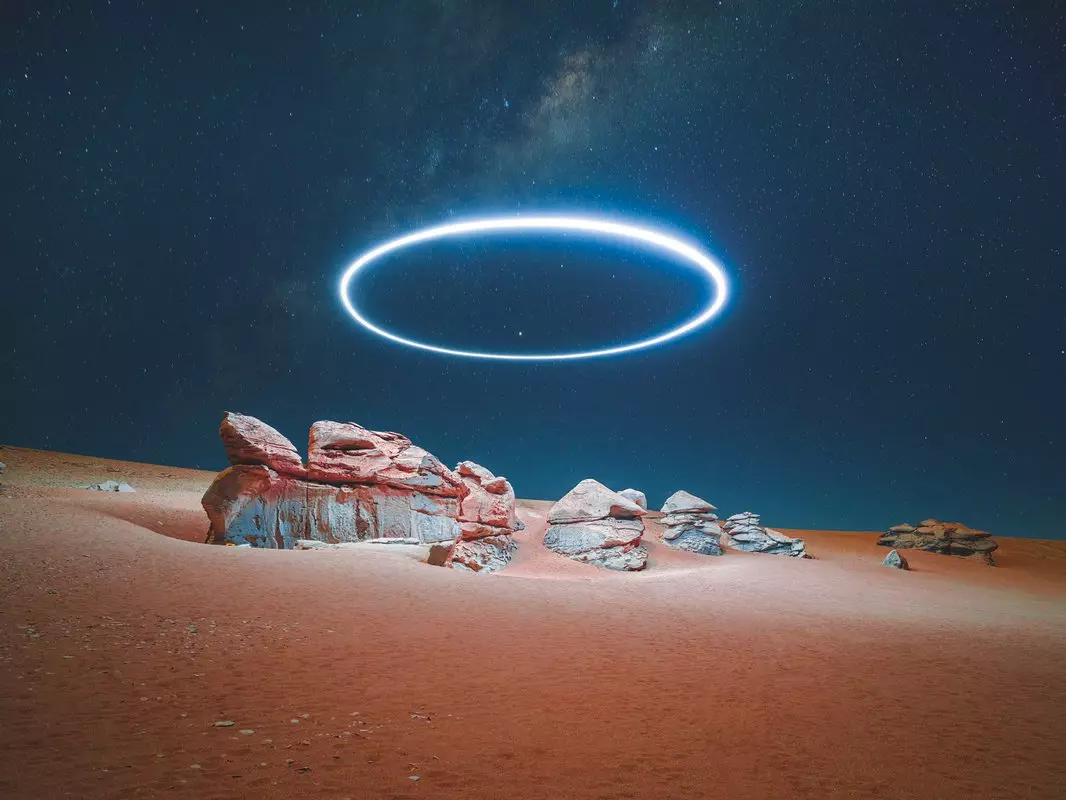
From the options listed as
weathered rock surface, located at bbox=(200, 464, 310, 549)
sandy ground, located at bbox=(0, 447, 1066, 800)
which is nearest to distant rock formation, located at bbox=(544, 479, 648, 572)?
sandy ground, located at bbox=(0, 447, 1066, 800)

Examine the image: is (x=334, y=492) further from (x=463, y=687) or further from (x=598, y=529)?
(x=463, y=687)

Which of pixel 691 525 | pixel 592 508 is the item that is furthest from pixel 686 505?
pixel 592 508

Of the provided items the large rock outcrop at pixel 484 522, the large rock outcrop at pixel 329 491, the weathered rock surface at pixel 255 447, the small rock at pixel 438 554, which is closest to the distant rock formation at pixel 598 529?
the large rock outcrop at pixel 484 522

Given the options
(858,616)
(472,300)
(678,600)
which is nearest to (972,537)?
(858,616)

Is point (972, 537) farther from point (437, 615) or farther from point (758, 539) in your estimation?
point (437, 615)

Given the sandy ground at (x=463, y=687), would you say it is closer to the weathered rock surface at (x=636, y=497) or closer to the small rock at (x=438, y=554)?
the small rock at (x=438, y=554)
